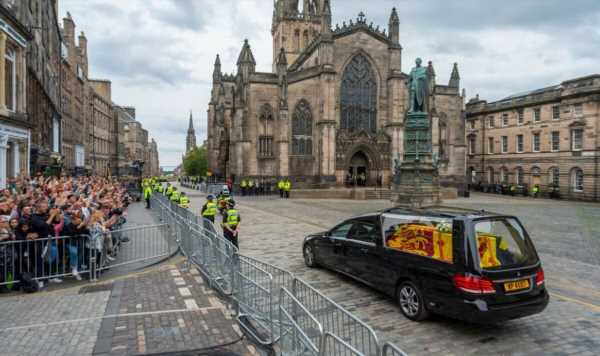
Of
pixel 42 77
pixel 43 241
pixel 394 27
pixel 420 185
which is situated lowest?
pixel 43 241

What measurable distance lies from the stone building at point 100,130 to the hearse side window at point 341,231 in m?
47.4

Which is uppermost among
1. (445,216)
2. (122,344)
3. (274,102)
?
(274,102)

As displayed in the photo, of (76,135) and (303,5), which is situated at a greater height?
(303,5)

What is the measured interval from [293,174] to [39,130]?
72.9ft

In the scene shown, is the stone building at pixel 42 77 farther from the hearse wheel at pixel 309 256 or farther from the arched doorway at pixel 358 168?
the arched doorway at pixel 358 168

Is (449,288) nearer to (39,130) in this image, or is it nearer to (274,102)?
(39,130)

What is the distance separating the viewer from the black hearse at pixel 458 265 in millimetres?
5191

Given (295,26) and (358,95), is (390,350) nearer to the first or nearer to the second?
(358,95)

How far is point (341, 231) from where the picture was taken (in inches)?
327

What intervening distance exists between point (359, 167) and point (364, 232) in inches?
1386

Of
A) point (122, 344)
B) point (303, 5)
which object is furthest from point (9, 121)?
point (303, 5)

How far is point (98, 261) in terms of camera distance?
8.80 meters

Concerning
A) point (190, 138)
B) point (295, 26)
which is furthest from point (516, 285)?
point (190, 138)

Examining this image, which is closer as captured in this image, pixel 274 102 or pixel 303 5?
pixel 274 102
